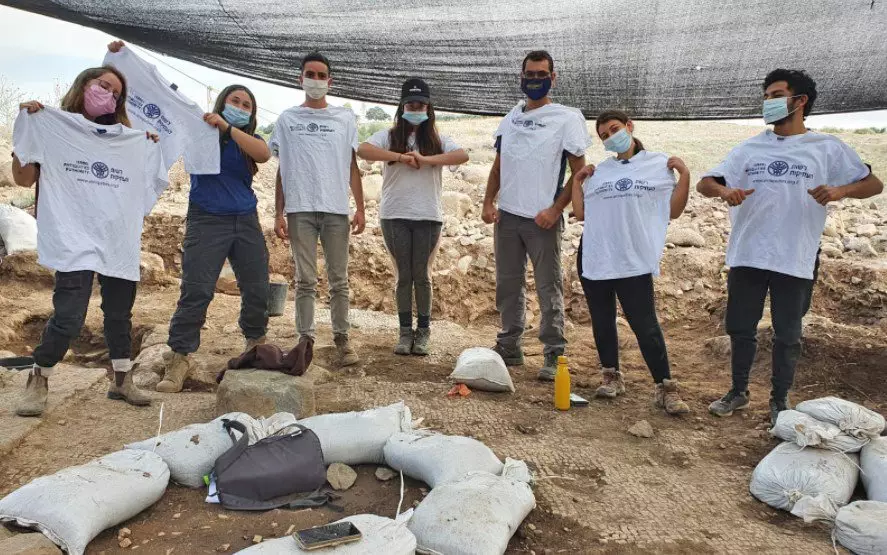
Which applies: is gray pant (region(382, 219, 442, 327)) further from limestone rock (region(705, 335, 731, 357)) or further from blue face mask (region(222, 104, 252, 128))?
limestone rock (region(705, 335, 731, 357))

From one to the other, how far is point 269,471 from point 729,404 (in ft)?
8.85

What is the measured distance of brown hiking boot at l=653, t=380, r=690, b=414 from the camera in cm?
393

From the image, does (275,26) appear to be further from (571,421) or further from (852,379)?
(852,379)

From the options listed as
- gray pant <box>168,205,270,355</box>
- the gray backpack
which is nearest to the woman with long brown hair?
gray pant <box>168,205,270,355</box>

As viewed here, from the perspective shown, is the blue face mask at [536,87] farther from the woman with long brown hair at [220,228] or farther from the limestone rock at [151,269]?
the limestone rock at [151,269]

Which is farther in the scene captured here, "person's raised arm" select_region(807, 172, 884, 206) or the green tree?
the green tree

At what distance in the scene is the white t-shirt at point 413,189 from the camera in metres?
4.71

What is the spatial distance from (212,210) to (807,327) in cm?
446

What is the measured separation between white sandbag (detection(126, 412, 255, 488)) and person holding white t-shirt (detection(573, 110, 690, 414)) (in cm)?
215

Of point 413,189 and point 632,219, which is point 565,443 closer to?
point 632,219

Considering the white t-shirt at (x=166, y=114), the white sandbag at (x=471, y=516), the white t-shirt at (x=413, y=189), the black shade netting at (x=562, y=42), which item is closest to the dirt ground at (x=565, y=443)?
the white sandbag at (x=471, y=516)

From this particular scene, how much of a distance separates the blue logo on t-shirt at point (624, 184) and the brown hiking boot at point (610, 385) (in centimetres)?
116

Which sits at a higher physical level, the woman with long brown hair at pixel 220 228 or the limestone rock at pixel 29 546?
the woman with long brown hair at pixel 220 228

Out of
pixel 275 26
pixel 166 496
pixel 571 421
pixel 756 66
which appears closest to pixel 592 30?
pixel 756 66
